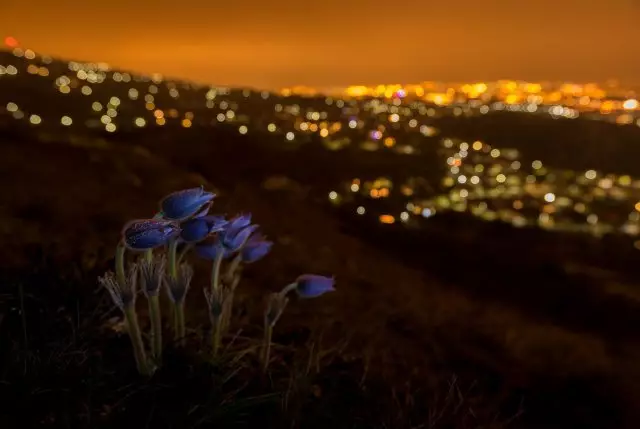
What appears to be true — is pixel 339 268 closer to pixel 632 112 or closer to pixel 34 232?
pixel 34 232

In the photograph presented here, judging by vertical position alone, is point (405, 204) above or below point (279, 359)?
below

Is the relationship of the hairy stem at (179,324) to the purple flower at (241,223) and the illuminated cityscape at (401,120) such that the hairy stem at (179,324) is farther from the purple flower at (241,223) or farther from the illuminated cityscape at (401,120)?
the illuminated cityscape at (401,120)

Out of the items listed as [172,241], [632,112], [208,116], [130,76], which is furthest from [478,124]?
[172,241]

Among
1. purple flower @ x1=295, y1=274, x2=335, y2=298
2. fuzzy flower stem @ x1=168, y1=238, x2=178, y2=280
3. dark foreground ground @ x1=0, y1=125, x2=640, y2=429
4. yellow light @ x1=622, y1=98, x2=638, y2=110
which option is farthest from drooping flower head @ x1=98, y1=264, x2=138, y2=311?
yellow light @ x1=622, y1=98, x2=638, y2=110

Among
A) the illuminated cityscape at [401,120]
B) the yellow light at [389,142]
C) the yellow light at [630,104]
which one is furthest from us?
the yellow light at [630,104]

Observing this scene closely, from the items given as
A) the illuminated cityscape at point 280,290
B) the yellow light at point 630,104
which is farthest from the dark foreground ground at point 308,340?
the yellow light at point 630,104

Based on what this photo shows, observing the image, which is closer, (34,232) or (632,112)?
(34,232)

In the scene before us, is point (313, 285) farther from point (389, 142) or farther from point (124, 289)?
point (389, 142)
